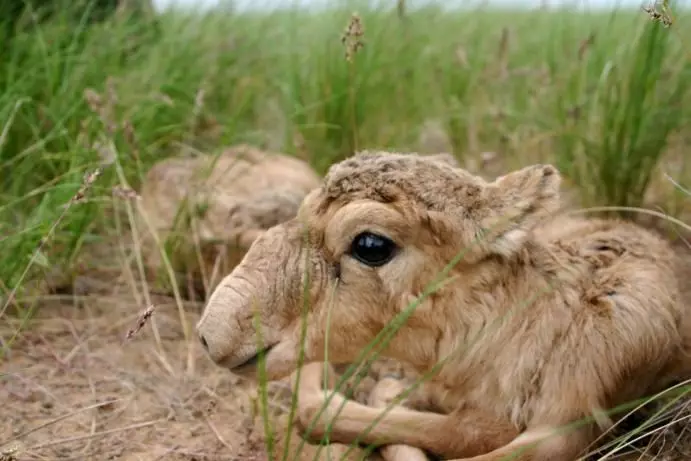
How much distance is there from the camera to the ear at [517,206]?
226 centimetres

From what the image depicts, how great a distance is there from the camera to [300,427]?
8.64ft

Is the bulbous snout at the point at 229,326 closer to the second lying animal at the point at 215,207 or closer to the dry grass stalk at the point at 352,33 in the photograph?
the dry grass stalk at the point at 352,33

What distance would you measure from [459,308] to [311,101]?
2.34m

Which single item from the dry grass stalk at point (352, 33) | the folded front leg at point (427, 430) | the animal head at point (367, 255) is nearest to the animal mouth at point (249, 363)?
the animal head at point (367, 255)

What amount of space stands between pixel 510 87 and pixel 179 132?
7.06 feet

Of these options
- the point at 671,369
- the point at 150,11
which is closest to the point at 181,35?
the point at 150,11

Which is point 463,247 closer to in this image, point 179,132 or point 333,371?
point 333,371

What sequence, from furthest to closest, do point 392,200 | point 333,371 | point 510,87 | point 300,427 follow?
point 510,87
point 333,371
point 300,427
point 392,200

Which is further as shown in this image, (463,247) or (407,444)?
(407,444)

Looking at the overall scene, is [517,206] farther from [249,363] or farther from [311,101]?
[311,101]

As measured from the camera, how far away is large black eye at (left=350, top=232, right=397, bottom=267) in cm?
223

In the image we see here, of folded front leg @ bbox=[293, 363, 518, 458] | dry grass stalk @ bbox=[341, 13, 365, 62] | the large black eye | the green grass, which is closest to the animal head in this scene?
the large black eye

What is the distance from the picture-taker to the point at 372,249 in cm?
224

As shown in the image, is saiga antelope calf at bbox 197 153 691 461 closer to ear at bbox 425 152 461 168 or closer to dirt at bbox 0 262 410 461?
ear at bbox 425 152 461 168
